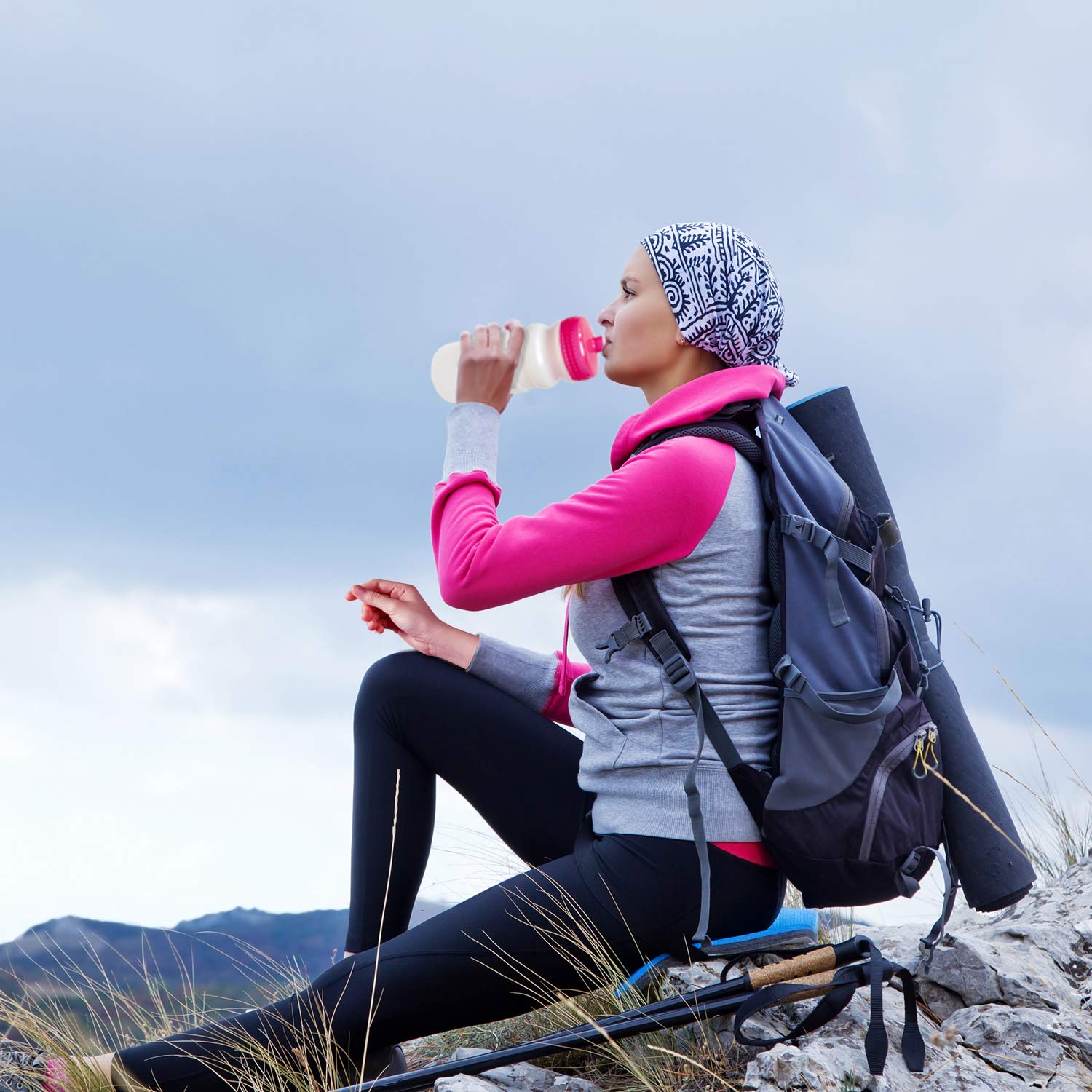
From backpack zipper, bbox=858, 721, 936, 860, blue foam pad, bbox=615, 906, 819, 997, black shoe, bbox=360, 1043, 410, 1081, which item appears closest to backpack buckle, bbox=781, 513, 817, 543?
backpack zipper, bbox=858, 721, 936, 860

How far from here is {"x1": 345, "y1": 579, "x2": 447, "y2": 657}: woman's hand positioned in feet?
9.90

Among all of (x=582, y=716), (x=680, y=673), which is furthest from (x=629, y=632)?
(x=582, y=716)

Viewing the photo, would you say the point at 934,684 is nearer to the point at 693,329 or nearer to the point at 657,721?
the point at 657,721

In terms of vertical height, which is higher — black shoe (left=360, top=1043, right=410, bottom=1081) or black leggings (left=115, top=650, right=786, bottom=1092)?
black leggings (left=115, top=650, right=786, bottom=1092)

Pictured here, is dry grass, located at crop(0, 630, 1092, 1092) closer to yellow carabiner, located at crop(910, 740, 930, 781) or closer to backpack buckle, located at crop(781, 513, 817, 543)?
yellow carabiner, located at crop(910, 740, 930, 781)

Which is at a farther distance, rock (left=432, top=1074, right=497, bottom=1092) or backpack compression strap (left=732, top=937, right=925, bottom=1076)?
rock (left=432, top=1074, right=497, bottom=1092)

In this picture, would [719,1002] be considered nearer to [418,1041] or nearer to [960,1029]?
[960,1029]

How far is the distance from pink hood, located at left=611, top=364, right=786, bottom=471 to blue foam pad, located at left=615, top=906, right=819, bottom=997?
4.10 ft

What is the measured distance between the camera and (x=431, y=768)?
10.1ft

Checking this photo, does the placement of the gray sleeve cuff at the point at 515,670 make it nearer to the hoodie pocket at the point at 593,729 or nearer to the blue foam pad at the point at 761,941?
the hoodie pocket at the point at 593,729

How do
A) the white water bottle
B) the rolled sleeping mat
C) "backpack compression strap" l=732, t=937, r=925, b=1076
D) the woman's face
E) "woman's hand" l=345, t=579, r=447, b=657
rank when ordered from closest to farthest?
"backpack compression strap" l=732, t=937, r=925, b=1076
the rolled sleeping mat
the woman's face
"woman's hand" l=345, t=579, r=447, b=657
the white water bottle

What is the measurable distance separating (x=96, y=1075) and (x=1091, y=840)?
4204mm

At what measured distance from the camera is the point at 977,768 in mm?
2877

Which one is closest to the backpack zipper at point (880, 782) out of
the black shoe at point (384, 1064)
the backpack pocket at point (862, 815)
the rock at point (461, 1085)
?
the backpack pocket at point (862, 815)
